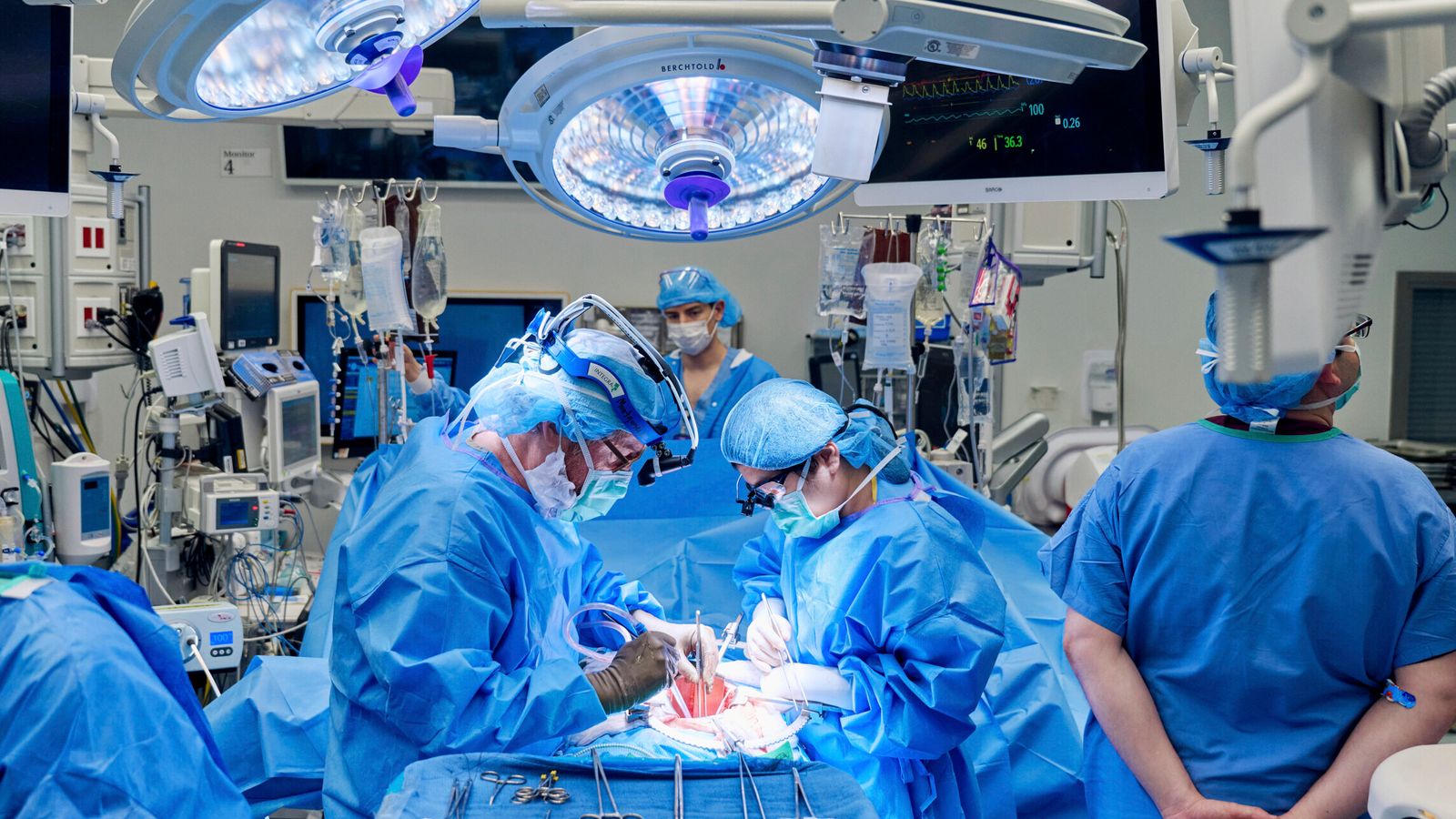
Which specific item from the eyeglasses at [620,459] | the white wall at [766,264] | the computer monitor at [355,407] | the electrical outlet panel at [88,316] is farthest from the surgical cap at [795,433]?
the white wall at [766,264]

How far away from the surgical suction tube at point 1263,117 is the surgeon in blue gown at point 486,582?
4.09ft

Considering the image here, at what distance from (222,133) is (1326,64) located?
4910 millimetres

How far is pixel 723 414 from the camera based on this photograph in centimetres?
410

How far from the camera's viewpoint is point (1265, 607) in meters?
1.71

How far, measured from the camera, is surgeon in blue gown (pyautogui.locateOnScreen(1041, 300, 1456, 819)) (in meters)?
1.67

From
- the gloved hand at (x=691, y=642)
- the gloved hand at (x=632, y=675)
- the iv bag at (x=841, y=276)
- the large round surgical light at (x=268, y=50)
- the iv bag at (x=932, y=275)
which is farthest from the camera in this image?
the iv bag at (x=932, y=275)

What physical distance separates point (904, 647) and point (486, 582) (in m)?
0.70

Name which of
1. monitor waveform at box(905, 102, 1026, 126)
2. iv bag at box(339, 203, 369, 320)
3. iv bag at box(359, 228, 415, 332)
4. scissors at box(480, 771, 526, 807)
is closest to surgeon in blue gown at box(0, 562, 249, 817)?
scissors at box(480, 771, 526, 807)

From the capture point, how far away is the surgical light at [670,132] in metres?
1.03

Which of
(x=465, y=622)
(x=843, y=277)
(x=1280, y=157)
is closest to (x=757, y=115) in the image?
(x=1280, y=157)

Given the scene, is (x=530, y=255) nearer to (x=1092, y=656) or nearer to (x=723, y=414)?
(x=723, y=414)

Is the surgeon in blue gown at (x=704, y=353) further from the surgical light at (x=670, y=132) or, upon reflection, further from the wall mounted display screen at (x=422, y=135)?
the surgical light at (x=670, y=132)

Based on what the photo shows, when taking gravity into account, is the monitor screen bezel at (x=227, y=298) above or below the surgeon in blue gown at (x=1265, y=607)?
above

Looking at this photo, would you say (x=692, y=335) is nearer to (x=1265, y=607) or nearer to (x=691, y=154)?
(x=1265, y=607)
